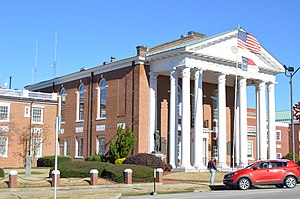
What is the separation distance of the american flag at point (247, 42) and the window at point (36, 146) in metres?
23.8

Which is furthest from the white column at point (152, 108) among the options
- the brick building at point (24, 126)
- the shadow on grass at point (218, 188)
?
the shadow on grass at point (218, 188)

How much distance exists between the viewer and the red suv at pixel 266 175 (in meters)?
25.1

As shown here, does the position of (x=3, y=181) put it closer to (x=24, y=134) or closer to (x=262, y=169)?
(x=262, y=169)

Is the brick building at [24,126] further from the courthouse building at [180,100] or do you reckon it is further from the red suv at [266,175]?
the red suv at [266,175]

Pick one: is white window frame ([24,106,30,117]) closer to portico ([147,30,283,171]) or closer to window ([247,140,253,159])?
portico ([147,30,283,171])

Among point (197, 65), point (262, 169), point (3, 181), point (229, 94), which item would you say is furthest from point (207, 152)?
point (3, 181)

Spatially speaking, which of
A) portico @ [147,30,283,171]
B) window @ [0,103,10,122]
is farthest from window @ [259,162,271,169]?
window @ [0,103,10,122]

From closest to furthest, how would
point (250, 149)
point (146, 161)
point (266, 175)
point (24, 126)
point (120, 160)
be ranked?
point (266, 175) < point (146, 161) < point (120, 160) < point (24, 126) < point (250, 149)

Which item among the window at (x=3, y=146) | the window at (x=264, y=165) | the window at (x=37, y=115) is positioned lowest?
the window at (x=264, y=165)

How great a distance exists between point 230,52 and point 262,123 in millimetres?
8036

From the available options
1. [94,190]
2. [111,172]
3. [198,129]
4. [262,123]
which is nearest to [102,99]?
[198,129]

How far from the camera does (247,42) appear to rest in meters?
38.0

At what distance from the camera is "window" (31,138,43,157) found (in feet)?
158

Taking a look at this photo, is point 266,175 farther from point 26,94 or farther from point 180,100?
point 26,94
